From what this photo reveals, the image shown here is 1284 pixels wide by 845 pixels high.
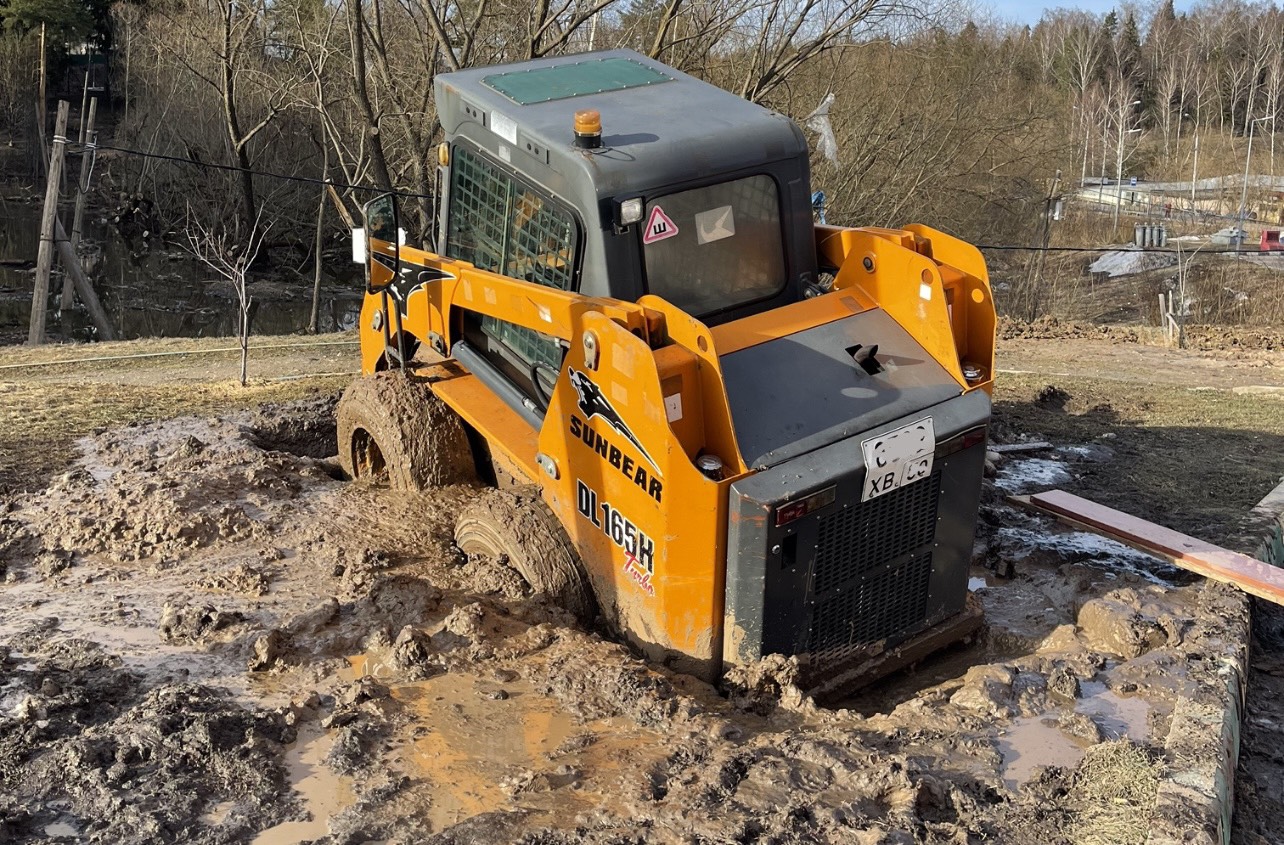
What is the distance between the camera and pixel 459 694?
504cm

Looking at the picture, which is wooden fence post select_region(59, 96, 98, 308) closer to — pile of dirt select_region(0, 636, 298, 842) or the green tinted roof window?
the green tinted roof window

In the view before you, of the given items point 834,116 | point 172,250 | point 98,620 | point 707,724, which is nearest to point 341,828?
point 707,724

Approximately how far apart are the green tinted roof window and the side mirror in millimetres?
913

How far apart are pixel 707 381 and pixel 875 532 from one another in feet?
3.46

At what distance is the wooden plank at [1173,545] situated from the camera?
6.12 metres

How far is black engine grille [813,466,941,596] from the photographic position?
4922 mm

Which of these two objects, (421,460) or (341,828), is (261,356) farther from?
(341,828)

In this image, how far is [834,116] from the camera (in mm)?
21062

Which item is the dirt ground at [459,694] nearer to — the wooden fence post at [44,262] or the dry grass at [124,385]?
the dry grass at [124,385]

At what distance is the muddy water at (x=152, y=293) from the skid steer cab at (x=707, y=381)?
18506mm

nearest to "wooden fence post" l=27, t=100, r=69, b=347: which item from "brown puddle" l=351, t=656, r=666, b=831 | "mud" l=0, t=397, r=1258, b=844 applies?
"mud" l=0, t=397, r=1258, b=844

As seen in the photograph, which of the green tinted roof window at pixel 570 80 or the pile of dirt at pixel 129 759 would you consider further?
the green tinted roof window at pixel 570 80

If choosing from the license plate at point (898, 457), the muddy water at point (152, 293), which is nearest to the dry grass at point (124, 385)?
the license plate at point (898, 457)

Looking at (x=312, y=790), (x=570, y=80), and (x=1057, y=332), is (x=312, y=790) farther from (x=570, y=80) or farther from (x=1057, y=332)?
(x=1057, y=332)
